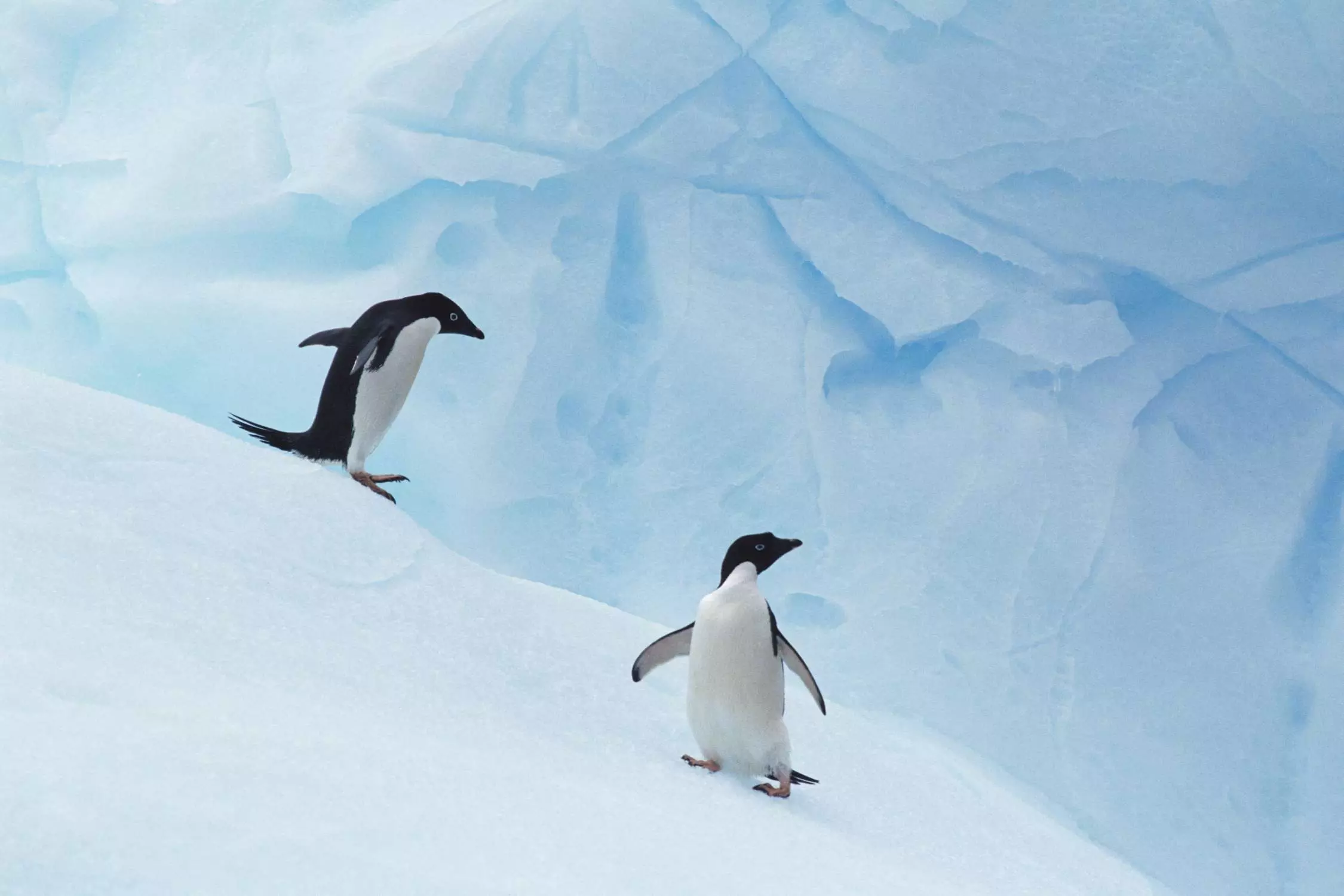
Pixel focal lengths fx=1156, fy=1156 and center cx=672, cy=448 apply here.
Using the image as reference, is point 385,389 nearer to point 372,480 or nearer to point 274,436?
point 372,480

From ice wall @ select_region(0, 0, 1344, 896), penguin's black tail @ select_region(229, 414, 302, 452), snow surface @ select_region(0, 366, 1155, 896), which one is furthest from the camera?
ice wall @ select_region(0, 0, 1344, 896)

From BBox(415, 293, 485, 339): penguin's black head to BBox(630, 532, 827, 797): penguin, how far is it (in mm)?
939

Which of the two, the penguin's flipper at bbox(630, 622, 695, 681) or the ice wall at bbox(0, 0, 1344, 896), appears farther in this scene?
the ice wall at bbox(0, 0, 1344, 896)

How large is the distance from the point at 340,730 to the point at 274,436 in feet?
4.33

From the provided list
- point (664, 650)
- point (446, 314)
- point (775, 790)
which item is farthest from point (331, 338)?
point (775, 790)

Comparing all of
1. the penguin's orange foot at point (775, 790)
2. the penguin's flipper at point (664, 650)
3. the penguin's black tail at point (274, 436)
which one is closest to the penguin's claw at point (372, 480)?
the penguin's black tail at point (274, 436)

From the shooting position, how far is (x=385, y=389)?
7.39 feet

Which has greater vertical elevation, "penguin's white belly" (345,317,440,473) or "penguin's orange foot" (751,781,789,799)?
"penguin's white belly" (345,317,440,473)

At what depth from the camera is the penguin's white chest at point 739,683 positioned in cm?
158

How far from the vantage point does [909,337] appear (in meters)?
3.67

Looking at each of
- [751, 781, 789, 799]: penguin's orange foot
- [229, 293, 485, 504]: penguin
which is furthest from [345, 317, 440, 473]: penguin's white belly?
[751, 781, 789, 799]: penguin's orange foot

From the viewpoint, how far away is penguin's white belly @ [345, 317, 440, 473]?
224cm

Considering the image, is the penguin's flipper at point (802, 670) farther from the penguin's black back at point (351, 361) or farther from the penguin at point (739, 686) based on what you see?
the penguin's black back at point (351, 361)

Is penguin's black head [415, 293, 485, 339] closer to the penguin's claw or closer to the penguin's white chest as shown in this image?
the penguin's claw
